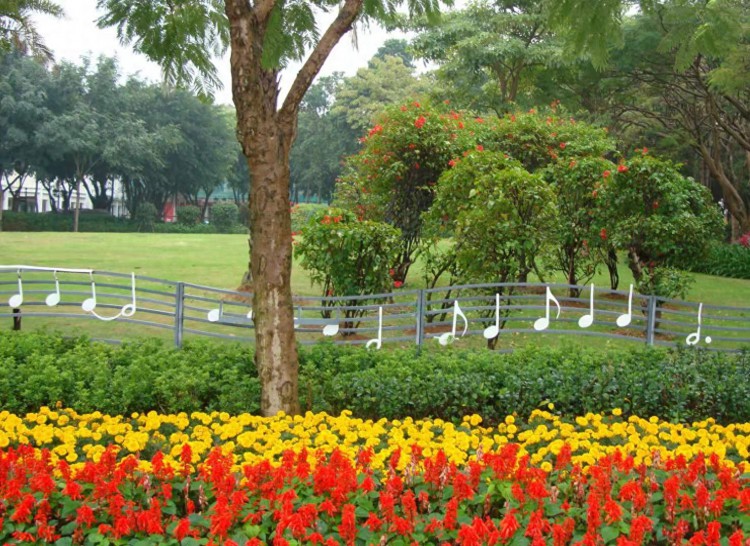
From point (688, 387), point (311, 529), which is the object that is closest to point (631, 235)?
point (688, 387)

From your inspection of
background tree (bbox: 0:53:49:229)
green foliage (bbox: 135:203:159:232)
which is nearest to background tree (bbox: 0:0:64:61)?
background tree (bbox: 0:53:49:229)

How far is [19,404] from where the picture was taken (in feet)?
20.3

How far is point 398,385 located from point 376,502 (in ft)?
8.56

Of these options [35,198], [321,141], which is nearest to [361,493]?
[321,141]

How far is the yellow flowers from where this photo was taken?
14.3 ft

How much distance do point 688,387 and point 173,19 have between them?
520cm

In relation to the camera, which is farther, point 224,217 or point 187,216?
point 224,217

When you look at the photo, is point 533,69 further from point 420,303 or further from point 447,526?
point 447,526

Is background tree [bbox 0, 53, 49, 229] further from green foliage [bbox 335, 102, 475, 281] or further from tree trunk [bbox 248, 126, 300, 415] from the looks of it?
tree trunk [bbox 248, 126, 300, 415]

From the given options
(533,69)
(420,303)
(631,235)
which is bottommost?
(420,303)

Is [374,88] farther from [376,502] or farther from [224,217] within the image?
[376,502]

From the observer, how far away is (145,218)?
40.2 meters

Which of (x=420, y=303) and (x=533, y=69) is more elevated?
(x=533, y=69)

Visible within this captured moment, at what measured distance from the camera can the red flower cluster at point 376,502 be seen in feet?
10.5
